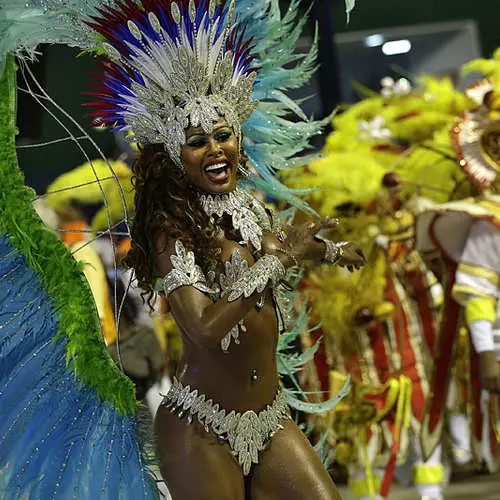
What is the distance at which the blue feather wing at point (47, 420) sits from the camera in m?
3.01

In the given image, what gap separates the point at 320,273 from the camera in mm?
6230

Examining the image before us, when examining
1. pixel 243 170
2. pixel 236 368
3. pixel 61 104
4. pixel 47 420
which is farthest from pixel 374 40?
pixel 47 420

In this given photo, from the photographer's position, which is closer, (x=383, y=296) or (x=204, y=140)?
(x=204, y=140)

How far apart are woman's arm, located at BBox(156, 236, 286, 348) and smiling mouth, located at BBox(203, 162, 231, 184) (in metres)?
0.25

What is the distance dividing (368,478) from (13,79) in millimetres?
3030

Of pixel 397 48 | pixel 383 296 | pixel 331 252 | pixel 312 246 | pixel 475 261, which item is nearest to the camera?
pixel 312 246

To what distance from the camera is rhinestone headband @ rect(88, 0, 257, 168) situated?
303cm

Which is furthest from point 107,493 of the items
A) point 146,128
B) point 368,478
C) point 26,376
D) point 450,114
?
point 450,114

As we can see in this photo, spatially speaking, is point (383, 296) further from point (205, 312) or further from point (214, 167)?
point (205, 312)

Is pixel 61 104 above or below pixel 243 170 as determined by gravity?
above

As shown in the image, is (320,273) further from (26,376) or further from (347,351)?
(26,376)

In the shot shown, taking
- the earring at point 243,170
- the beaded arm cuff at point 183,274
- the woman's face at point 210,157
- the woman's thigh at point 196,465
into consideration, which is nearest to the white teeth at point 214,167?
the woman's face at point 210,157

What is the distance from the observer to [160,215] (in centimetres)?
300

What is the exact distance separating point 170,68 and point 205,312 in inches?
27.3
